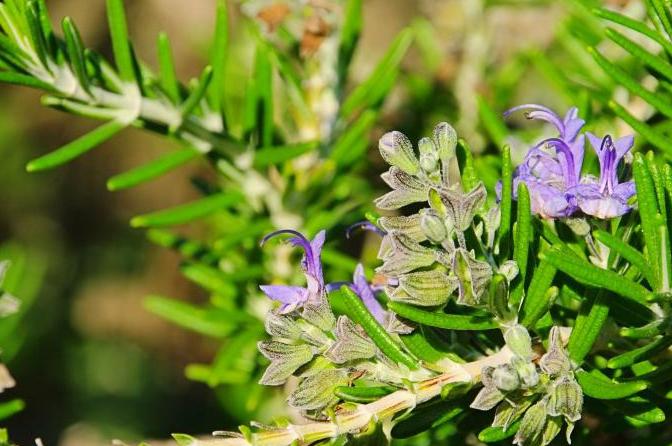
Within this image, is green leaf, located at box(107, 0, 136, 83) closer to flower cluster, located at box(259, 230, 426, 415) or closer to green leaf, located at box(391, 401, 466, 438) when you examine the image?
flower cluster, located at box(259, 230, 426, 415)

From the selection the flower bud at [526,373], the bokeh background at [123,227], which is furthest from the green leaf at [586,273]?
the bokeh background at [123,227]

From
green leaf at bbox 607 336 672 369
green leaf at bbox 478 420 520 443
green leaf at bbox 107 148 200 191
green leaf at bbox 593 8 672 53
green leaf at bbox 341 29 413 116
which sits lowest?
green leaf at bbox 478 420 520 443

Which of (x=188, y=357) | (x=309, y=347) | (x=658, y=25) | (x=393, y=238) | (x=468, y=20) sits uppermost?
(x=468, y=20)

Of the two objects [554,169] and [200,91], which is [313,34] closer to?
[200,91]

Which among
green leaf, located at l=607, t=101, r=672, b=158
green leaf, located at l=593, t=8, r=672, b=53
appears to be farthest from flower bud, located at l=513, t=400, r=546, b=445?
green leaf, located at l=593, t=8, r=672, b=53

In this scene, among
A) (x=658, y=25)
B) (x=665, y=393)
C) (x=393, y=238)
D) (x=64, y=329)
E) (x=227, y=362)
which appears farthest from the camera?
(x=64, y=329)

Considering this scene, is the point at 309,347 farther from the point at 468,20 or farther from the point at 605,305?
the point at 468,20

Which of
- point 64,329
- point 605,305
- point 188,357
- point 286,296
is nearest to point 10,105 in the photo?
point 64,329
